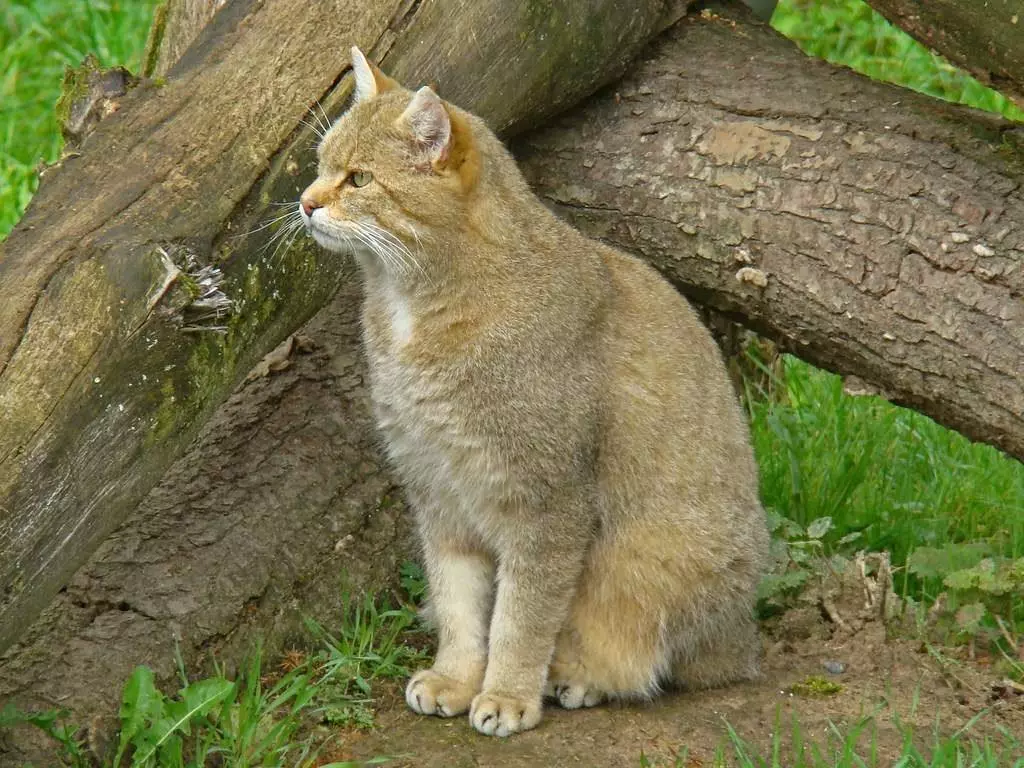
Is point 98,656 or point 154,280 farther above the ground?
point 154,280

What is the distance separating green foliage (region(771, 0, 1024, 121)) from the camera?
7055 mm

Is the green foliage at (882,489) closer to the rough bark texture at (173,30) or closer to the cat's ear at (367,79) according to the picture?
the cat's ear at (367,79)

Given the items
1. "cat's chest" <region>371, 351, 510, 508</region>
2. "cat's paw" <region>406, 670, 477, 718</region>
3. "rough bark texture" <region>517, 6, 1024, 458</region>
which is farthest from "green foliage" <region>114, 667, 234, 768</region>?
"rough bark texture" <region>517, 6, 1024, 458</region>

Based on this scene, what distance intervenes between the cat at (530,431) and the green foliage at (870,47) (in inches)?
145

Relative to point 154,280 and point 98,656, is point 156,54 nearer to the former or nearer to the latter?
point 154,280

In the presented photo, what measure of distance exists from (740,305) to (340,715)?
5.54ft

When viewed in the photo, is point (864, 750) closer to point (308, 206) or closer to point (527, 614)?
point (527, 614)

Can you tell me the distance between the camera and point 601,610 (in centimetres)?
380

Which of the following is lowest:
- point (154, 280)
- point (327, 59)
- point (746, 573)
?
point (746, 573)

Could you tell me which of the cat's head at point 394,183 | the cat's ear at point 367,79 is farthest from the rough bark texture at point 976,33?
the cat's ear at point 367,79

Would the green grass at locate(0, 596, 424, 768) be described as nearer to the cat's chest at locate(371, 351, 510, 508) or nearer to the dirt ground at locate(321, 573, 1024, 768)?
the dirt ground at locate(321, 573, 1024, 768)

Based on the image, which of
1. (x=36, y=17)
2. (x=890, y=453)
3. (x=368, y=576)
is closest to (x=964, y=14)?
(x=890, y=453)

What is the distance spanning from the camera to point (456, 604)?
386 centimetres

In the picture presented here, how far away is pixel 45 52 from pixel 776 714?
4.96 metres
